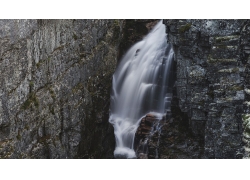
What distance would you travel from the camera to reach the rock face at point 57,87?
23.4ft

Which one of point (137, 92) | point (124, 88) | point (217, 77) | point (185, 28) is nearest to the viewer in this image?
point (217, 77)

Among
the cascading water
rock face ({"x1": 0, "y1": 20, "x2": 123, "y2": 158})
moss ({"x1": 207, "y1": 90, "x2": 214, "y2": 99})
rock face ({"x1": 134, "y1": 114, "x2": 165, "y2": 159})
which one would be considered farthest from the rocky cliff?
moss ({"x1": 207, "y1": 90, "x2": 214, "y2": 99})

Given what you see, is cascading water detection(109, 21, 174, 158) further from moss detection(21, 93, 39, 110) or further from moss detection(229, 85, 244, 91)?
moss detection(21, 93, 39, 110)

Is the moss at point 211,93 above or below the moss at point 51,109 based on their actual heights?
above

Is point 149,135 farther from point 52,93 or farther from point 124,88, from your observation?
point 52,93

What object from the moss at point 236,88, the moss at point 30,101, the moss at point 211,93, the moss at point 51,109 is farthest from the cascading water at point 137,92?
the moss at point 30,101

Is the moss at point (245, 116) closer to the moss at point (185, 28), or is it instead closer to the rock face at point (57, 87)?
the moss at point (185, 28)

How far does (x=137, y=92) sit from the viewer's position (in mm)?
9797

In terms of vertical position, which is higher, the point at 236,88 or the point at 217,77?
the point at 217,77

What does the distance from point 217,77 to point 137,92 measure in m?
2.17

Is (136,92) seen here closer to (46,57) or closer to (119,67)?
(119,67)

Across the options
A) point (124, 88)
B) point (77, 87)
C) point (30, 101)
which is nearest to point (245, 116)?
point (124, 88)

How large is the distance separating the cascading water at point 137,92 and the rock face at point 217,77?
65 cm

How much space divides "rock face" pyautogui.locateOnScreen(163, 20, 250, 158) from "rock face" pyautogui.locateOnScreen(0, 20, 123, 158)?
189cm
